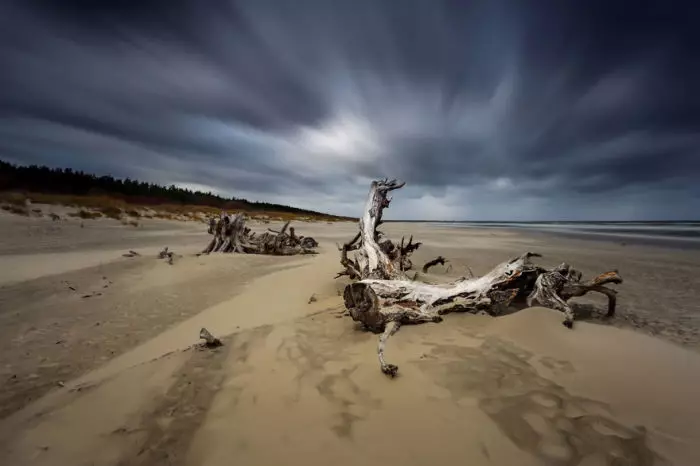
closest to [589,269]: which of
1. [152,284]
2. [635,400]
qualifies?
[635,400]

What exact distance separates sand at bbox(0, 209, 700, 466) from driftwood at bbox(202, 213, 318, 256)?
681 centimetres

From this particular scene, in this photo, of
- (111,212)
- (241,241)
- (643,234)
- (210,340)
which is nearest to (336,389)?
(210,340)

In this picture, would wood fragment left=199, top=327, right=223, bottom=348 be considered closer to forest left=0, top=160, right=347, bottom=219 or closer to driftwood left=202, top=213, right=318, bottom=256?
driftwood left=202, top=213, right=318, bottom=256

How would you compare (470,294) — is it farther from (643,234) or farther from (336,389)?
(643,234)

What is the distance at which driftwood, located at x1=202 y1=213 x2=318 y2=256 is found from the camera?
1208cm

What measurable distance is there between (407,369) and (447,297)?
74.1 inches

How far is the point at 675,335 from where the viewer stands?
4.02m

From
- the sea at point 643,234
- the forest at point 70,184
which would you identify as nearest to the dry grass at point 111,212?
the forest at point 70,184

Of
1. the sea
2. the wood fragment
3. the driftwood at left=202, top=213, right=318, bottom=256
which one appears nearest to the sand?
the wood fragment

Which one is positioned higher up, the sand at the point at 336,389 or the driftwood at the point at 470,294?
the driftwood at the point at 470,294

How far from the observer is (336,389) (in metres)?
2.61

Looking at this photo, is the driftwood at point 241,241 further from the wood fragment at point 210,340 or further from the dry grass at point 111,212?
→ the dry grass at point 111,212

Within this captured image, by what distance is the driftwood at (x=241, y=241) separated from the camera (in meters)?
12.1

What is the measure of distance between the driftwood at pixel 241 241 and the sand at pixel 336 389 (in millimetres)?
6812
